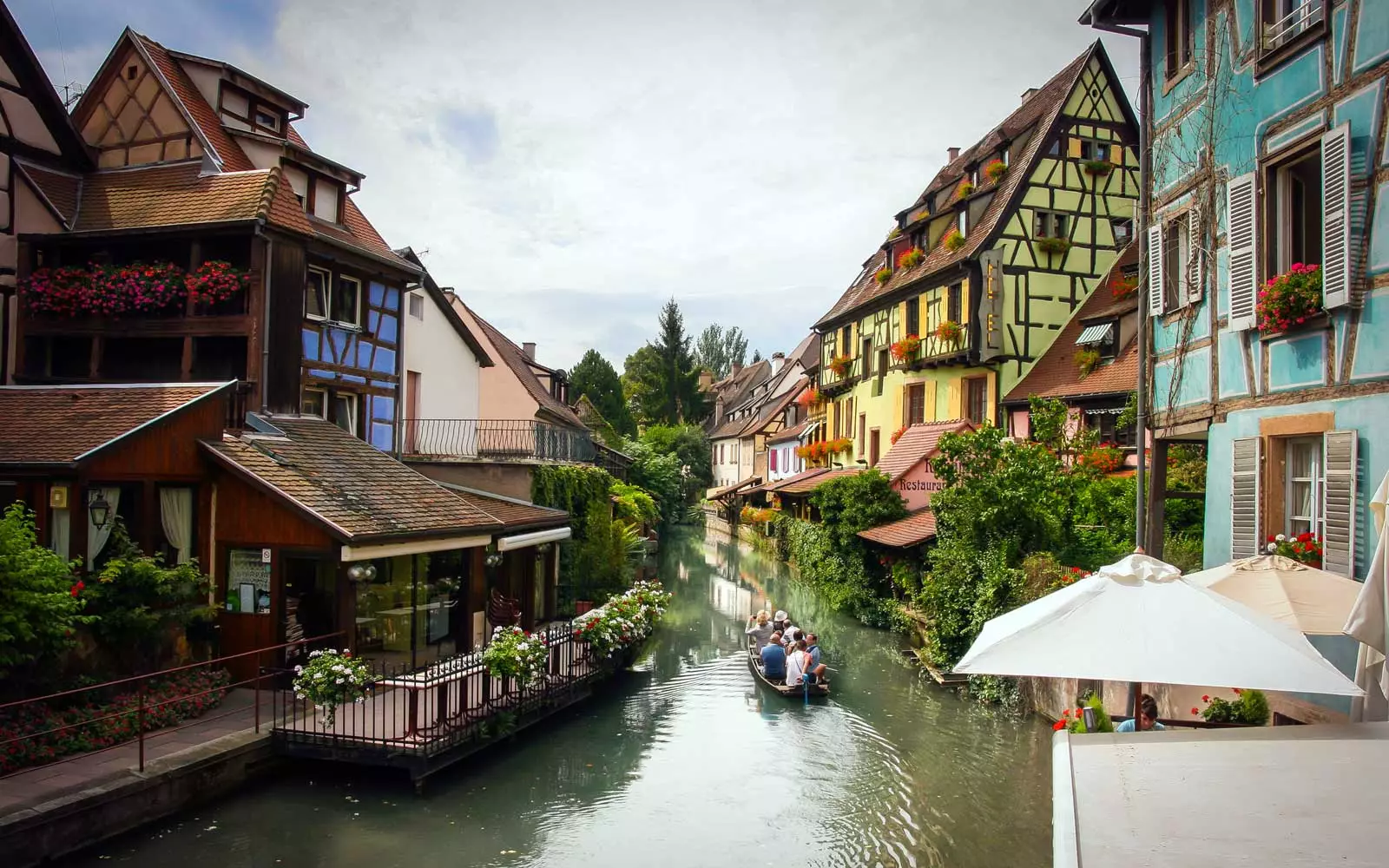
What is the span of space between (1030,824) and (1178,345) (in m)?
6.22

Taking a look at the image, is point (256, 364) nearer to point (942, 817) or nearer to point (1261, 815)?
point (942, 817)

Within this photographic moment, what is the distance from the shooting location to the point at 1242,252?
416 inches

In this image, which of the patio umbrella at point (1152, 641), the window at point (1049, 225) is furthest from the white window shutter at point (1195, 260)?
the window at point (1049, 225)

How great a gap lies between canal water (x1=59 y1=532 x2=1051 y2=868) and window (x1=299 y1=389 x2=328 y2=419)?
7.71 metres

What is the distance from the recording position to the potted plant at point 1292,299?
370 inches

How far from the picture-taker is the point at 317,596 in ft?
48.2

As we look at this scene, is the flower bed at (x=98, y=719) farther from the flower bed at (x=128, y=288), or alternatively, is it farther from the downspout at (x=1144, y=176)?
the downspout at (x=1144, y=176)

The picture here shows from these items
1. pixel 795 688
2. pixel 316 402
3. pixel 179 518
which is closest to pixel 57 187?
pixel 316 402

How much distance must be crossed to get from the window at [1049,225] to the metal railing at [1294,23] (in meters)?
16.4

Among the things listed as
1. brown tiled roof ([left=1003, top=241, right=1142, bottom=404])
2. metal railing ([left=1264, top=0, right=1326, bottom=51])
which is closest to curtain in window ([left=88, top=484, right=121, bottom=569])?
metal railing ([left=1264, top=0, right=1326, bottom=51])

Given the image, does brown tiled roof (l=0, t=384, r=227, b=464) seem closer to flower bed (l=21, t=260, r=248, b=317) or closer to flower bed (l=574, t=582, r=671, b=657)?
flower bed (l=21, t=260, r=248, b=317)

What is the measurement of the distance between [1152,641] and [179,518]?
12.4 m

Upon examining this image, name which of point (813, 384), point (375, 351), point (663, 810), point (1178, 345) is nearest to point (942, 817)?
point (663, 810)

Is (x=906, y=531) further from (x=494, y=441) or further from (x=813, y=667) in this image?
(x=494, y=441)
